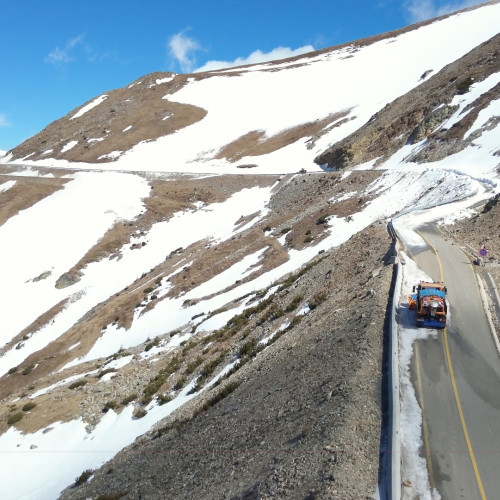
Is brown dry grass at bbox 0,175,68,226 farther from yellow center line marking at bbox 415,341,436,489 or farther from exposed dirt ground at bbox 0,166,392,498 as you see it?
yellow center line marking at bbox 415,341,436,489

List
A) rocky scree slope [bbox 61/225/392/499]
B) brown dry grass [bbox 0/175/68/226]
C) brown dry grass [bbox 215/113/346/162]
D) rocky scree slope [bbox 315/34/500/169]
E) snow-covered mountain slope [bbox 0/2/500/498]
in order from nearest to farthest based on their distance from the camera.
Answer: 1. rocky scree slope [bbox 61/225/392/499]
2. snow-covered mountain slope [bbox 0/2/500/498]
3. rocky scree slope [bbox 315/34/500/169]
4. brown dry grass [bbox 0/175/68/226]
5. brown dry grass [bbox 215/113/346/162]

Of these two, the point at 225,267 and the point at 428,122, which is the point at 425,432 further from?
the point at 428,122

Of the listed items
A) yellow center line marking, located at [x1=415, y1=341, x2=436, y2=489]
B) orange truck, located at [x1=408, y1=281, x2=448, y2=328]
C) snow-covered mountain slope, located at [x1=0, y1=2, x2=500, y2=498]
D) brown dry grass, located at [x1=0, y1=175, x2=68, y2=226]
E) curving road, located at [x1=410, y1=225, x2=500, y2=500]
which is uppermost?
brown dry grass, located at [x1=0, y1=175, x2=68, y2=226]

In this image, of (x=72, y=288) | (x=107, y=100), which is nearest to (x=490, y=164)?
(x=72, y=288)

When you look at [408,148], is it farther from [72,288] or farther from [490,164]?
[72,288]

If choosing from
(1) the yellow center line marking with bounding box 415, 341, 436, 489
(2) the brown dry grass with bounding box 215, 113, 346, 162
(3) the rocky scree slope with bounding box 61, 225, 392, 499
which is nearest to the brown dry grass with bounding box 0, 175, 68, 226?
(2) the brown dry grass with bounding box 215, 113, 346, 162

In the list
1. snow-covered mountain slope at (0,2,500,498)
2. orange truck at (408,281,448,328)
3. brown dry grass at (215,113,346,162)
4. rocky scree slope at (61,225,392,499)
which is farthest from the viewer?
brown dry grass at (215,113,346,162)
